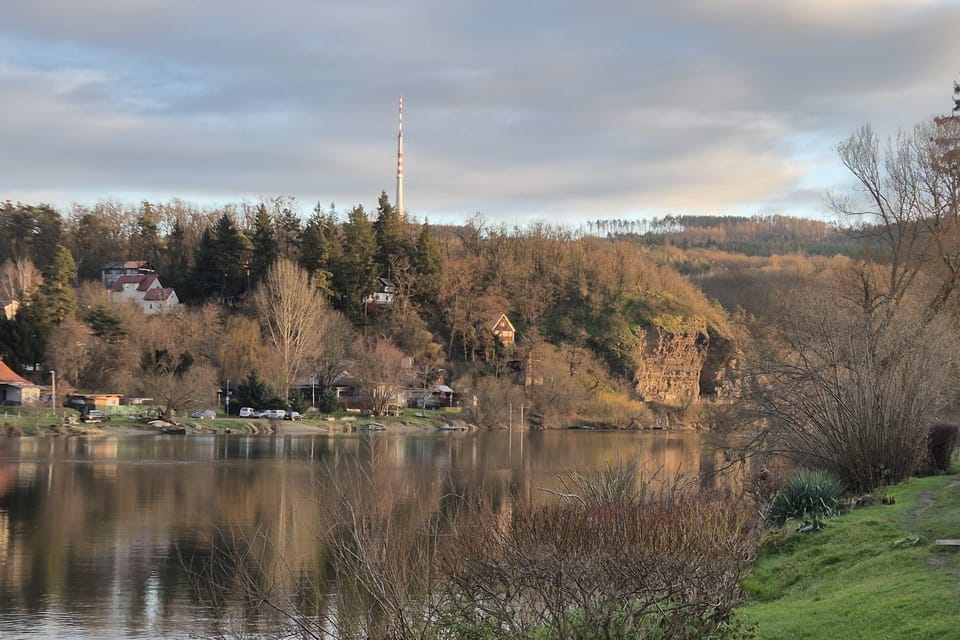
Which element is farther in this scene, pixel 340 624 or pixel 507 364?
pixel 507 364

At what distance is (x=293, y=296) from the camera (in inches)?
3383

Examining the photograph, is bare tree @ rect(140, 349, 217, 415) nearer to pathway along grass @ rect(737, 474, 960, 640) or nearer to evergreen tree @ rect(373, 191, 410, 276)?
evergreen tree @ rect(373, 191, 410, 276)

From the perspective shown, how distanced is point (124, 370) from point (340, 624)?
241 ft

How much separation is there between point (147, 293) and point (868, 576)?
95.7m

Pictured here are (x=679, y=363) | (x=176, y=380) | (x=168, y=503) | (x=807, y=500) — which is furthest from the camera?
(x=679, y=363)

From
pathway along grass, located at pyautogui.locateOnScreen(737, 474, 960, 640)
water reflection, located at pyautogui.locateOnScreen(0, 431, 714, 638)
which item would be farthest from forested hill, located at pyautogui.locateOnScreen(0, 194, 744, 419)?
pathway along grass, located at pyautogui.locateOnScreen(737, 474, 960, 640)

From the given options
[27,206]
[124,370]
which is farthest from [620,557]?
[27,206]

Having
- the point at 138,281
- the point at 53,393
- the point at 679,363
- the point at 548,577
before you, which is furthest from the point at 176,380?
the point at 548,577

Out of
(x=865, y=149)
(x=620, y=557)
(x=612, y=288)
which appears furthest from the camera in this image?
(x=612, y=288)

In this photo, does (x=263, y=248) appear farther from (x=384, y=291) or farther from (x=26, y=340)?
(x=26, y=340)

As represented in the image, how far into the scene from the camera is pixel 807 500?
65.4 ft

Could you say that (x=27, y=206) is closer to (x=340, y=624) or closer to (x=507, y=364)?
(x=507, y=364)

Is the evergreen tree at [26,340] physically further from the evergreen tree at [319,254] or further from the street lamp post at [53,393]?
the evergreen tree at [319,254]

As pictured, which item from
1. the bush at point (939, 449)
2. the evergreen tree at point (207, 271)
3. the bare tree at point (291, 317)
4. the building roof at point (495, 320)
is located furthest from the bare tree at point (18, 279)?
the bush at point (939, 449)
